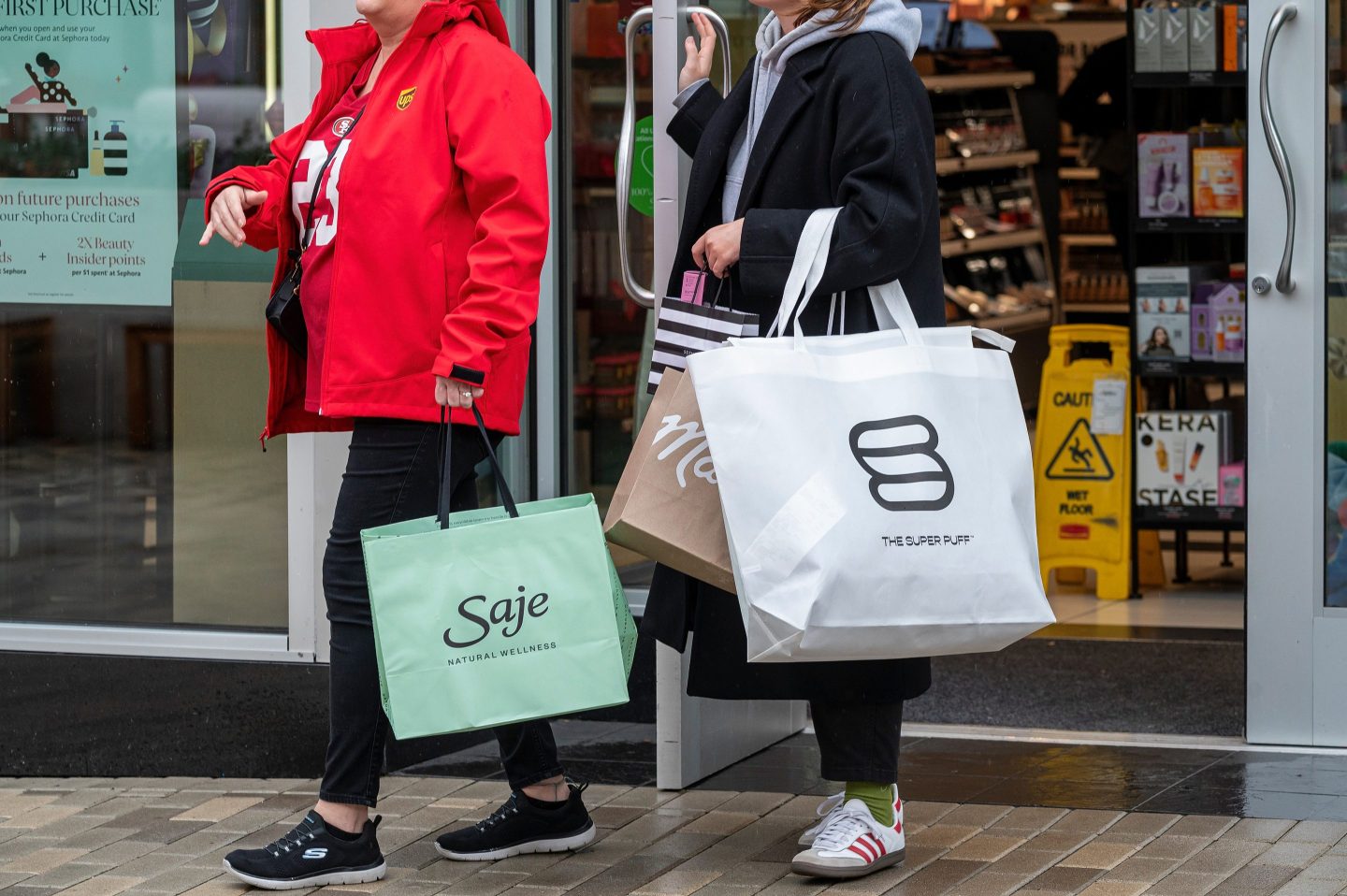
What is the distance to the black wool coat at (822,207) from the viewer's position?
3.10m

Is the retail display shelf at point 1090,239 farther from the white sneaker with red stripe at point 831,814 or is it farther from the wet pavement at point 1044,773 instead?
the white sneaker with red stripe at point 831,814

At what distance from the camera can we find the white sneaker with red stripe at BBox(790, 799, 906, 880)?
324 centimetres

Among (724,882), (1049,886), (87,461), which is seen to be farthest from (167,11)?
(1049,886)

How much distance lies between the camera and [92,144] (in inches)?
172

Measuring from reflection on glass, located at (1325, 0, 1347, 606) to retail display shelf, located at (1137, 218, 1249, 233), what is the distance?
1934mm

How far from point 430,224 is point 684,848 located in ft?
4.12

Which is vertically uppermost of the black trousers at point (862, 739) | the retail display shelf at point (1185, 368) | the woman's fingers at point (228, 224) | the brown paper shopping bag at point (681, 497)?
the woman's fingers at point (228, 224)

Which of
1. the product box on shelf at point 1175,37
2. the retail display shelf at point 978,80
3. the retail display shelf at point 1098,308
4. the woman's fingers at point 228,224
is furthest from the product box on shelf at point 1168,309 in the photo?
the woman's fingers at point 228,224

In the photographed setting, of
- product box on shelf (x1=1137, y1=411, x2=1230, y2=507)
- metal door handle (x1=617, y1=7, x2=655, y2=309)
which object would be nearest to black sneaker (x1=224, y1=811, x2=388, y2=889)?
metal door handle (x1=617, y1=7, x2=655, y2=309)

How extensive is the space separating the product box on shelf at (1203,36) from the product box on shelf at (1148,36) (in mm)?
104

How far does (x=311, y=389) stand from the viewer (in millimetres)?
3379

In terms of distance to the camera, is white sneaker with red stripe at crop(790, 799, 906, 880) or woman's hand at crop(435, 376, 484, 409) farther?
white sneaker with red stripe at crop(790, 799, 906, 880)

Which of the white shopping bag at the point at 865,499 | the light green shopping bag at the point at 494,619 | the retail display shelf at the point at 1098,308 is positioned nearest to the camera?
the white shopping bag at the point at 865,499

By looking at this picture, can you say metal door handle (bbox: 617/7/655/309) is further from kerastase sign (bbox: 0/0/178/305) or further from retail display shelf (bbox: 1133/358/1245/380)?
retail display shelf (bbox: 1133/358/1245/380)
